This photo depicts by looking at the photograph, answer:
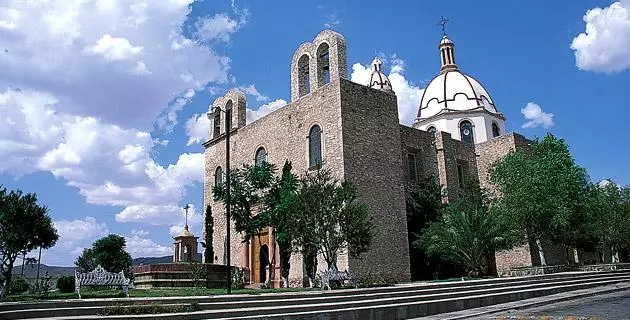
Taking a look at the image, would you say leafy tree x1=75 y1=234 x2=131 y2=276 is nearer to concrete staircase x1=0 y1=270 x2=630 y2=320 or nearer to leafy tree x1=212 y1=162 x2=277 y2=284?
leafy tree x1=212 y1=162 x2=277 y2=284

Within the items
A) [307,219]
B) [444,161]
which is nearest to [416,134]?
[444,161]

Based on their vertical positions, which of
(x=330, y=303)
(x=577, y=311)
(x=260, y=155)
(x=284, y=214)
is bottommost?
(x=577, y=311)

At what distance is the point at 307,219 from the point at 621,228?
24.1 metres

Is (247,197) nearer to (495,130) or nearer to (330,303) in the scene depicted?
(330,303)

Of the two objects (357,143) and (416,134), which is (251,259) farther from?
(416,134)

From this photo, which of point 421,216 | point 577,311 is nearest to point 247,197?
point 421,216

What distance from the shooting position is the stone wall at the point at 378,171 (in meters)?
22.1

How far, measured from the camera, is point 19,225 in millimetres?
28547

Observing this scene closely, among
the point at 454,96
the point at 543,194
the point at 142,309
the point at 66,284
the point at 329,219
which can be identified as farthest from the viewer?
the point at 454,96

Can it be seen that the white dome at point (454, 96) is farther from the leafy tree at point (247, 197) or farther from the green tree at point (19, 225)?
the green tree at point (19, 225)

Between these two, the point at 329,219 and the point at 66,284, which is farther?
the point at 66,284

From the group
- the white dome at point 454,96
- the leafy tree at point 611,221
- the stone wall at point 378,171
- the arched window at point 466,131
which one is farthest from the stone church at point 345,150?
the white dome at point 454,96

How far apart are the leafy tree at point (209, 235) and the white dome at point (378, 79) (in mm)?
19680

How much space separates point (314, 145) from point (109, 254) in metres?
24.5
